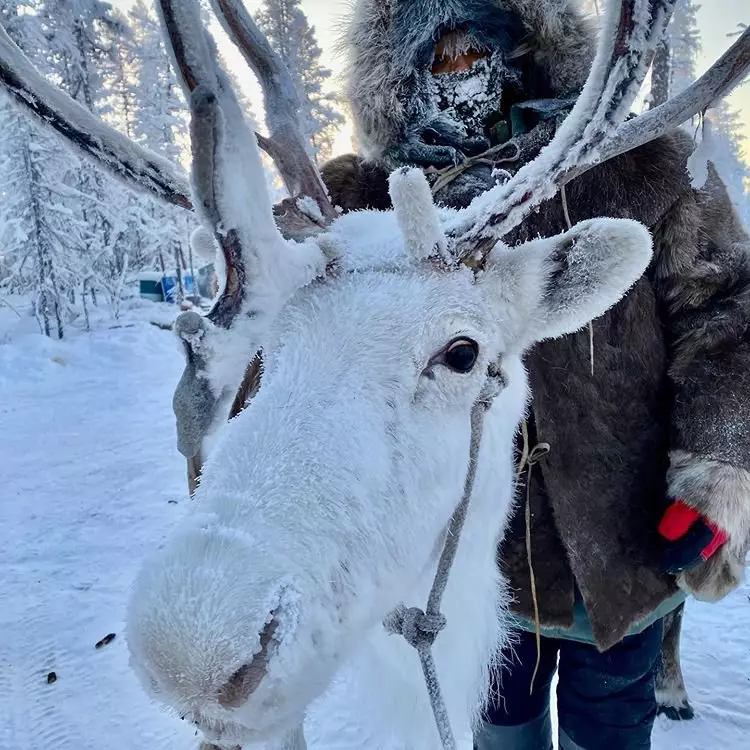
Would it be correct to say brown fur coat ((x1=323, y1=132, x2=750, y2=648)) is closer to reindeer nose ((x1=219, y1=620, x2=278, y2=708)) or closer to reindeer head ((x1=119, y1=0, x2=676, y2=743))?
reindeer head ((x1=119, y1=0, x2=676, y2=743))

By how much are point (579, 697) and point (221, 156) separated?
6.68ft

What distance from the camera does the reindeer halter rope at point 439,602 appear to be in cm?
127

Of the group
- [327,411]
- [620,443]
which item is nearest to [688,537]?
[620,443]

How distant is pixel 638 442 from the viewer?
1.91m

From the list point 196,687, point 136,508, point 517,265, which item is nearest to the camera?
point 196,687

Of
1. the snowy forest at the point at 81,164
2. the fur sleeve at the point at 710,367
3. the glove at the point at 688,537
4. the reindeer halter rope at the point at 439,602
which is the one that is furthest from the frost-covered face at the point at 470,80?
the snowy forest at the point at 81,164

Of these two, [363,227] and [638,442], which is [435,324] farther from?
[638,442]

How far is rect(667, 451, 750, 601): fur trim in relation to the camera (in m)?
1.68

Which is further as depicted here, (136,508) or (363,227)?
(136,508)

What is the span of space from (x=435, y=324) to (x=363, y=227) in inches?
15.0

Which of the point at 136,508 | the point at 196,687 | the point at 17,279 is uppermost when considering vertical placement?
the point at 17,279

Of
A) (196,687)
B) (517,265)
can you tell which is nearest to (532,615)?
(517,265)

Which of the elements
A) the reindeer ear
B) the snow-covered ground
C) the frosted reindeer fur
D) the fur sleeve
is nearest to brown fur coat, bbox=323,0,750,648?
the fur sleeve

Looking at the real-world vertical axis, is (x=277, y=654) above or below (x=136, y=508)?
above
